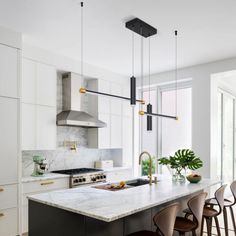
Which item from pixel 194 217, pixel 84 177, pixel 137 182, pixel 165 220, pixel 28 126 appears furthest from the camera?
pixel 84 177

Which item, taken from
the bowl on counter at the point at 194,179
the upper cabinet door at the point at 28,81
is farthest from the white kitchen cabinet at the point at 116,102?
the bowl on counter at the point at 194,179

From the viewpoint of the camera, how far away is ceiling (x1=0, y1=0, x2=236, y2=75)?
2.91 meters

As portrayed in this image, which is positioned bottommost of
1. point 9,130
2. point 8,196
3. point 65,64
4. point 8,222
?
point 8,222

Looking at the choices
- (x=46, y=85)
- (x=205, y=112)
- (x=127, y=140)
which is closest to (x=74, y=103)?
(x=46, y=85)

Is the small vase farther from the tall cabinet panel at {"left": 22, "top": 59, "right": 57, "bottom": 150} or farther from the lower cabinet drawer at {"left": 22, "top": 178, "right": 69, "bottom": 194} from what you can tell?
the tall cabinet panel at {"left": 22, "top": 59, "right": 57, "bottom": 150}

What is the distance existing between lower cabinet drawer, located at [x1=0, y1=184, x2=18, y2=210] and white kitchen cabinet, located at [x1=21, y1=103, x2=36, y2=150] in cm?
71

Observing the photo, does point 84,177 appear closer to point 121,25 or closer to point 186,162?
point 186,162

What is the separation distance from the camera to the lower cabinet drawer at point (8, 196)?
11.3 feet

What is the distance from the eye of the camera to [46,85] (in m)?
4.42

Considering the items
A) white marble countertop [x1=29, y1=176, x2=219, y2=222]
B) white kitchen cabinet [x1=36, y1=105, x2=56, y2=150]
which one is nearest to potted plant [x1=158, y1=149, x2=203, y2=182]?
white marble countertop [x1=29, y1=176, x2=219, y2=222]

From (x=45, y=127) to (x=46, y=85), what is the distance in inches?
27.6

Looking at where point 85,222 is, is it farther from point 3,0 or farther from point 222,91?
point 222,91

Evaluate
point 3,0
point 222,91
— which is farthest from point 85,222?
point 222,91

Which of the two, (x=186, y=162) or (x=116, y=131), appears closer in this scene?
(x=186, y=162)
